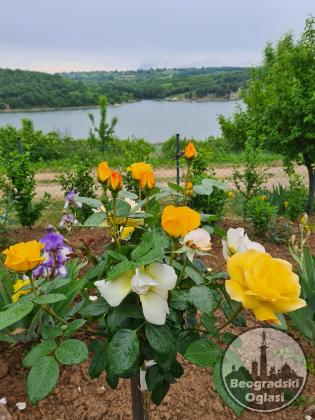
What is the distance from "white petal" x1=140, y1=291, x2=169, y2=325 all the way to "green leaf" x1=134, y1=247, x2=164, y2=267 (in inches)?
3.1

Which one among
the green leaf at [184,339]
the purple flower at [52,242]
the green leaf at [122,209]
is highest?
the green leaf at [122,209]

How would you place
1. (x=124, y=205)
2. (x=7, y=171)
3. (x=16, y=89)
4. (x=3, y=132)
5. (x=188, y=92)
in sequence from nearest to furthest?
(x=124, y=205) → (x=7, y=171) → (x=3, y=132) → (x=16, y=89) → (x=188, y=92)

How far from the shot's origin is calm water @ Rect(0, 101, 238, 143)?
1866cm

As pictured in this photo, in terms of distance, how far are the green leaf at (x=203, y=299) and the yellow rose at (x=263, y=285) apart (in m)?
0.10

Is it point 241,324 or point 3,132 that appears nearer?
point 241,324

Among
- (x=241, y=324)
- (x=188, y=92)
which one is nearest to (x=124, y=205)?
(x=241, y=324)

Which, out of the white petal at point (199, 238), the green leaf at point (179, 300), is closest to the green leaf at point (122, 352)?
the green leaf at point (179, 300)

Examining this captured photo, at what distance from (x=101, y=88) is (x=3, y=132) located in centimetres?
1778

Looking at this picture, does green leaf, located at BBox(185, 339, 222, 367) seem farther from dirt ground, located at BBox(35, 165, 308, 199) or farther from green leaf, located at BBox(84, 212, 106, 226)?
dirt ground, located at BBox(35, 165, 308, 199)

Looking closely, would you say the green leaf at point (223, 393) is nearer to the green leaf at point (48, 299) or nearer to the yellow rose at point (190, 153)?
the green leaf at point (48, 299)

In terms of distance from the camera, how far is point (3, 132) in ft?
39.9

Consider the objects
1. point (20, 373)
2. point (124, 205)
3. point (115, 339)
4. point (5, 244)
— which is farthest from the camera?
point (5, 244)

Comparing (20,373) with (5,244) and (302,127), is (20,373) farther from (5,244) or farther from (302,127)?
(302,127)

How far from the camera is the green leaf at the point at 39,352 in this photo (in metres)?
0.68
